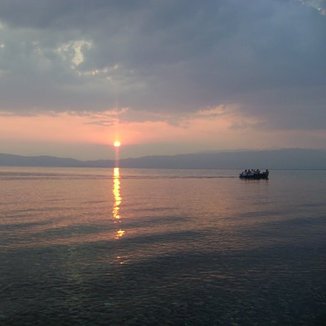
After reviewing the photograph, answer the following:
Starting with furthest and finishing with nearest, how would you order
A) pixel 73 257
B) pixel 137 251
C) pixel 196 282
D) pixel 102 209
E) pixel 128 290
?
pixel 102 209 < pixel 137 251 < pixel 73 257 < pixel 196 282 < pixel 128 290

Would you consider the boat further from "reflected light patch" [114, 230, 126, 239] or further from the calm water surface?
"reflected light patch" [114, 230, 126, 239]

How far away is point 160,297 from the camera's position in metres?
17.4

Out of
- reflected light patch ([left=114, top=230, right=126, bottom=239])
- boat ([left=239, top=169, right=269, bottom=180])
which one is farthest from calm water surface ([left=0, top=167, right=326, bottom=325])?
boat ([left=239, top=169, right=269, bottom=180])

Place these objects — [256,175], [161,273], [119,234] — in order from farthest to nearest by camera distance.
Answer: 1. [256,175]
2. [119,234]
3. [161,273]

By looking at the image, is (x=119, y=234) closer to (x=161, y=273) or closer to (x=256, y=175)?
(x=161, y=273)

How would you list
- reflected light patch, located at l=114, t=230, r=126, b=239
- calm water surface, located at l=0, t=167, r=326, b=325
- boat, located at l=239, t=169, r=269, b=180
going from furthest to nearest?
boat, located at l=239, t=169, r=269, b=180, reflected light patch, located at l=114, t=230, r=126, b=239, calm water surface, located at l=0, t=167, r=326, b=325

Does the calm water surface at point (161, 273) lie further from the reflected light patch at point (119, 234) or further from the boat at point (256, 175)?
the boat at point (256, 175)

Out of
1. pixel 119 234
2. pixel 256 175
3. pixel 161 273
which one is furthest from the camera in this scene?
pixel 256 175

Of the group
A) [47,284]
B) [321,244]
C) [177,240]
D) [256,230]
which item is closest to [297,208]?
[256,230]

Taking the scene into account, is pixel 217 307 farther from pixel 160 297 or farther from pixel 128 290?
pixel 128 290

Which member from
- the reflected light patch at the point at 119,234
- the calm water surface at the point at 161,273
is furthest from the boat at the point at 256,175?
the reflected light patch at the point at 119,234

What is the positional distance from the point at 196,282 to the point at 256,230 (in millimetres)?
17536

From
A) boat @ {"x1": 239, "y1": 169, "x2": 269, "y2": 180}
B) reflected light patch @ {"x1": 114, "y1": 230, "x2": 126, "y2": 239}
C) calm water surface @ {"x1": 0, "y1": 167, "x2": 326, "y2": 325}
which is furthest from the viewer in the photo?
boat @ {"x1": 239, "y1": 169, "x2": 269, "y2": 180}

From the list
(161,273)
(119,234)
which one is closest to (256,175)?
(119,234)
